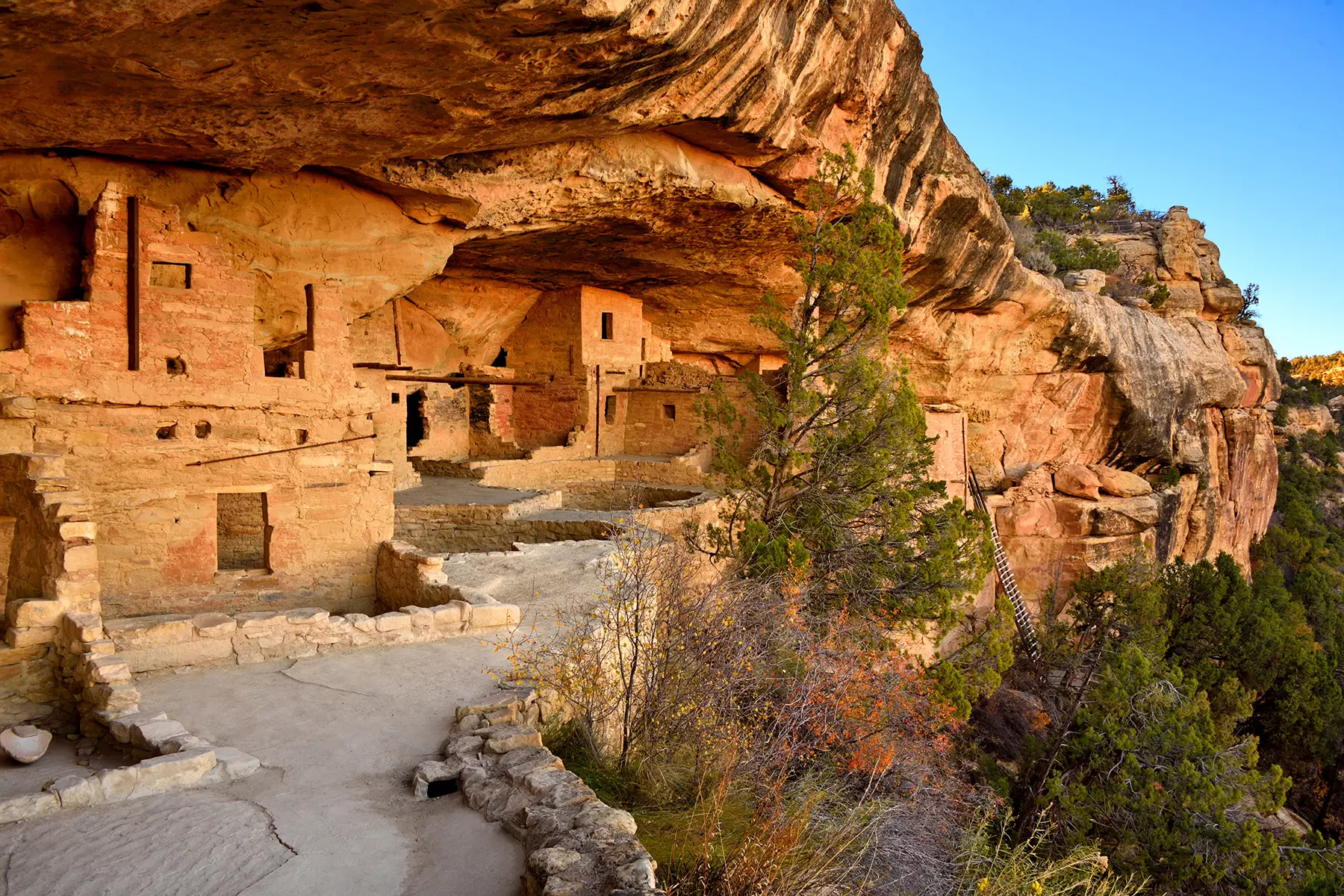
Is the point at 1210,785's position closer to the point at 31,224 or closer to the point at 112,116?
the point at 112,116

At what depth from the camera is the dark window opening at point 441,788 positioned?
128 inches

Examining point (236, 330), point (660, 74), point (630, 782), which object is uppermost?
point (660, 74)

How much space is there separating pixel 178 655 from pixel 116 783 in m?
1.58

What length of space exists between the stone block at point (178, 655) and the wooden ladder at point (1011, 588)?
377 inches

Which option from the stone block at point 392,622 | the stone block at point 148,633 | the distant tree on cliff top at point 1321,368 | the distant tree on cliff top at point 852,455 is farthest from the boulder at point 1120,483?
the distant tree on cliff top at point 1321,368

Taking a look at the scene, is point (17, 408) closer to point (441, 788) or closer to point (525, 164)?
point (441, 788)

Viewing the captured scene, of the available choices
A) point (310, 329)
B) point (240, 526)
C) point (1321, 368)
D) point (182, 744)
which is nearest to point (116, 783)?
point (182, 744)

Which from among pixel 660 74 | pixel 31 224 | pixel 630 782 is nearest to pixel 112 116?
pixel 31 224

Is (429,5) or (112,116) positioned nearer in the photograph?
(429,5)

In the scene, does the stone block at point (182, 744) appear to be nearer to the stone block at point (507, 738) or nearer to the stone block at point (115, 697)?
the stone block at point (115, 697)

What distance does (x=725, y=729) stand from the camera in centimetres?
414

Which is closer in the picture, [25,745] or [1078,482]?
[25,745]

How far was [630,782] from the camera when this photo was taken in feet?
12.7

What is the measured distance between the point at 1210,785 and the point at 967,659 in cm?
221
